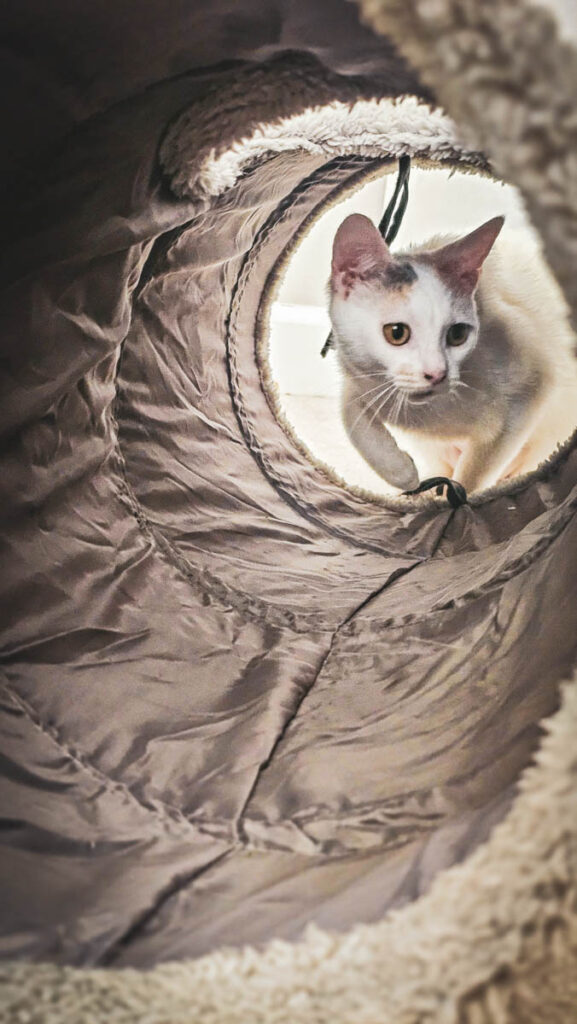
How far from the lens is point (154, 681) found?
0.81m

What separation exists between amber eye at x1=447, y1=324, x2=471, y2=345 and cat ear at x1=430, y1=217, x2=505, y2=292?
0.23ft

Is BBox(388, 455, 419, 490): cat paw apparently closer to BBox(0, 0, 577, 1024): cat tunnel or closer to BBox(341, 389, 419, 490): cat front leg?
BBox(341, 389, 419, 490): cat front leg

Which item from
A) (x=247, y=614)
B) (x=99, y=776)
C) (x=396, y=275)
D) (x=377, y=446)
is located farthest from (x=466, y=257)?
(x=99, y=776)

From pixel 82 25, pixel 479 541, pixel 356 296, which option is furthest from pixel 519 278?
pixel 82 25

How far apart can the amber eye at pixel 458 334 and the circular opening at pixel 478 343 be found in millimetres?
78

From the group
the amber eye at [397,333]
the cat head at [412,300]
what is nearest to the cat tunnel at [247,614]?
the cat head at [412,300]

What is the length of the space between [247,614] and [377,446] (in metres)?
0.62

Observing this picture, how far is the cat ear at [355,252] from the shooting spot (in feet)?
4.21

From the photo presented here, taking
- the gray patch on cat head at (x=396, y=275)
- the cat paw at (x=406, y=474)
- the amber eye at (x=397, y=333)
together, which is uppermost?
the gray patch on cat head at (x=396, y=275)

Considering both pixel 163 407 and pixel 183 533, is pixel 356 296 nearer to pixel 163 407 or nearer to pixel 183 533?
pixel 163 407

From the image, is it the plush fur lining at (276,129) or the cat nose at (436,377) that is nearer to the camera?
the plush fur lining at (276,129)

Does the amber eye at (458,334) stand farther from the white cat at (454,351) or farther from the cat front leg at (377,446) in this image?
the cat front leg at (377,446)

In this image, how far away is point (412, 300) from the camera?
1.28 m

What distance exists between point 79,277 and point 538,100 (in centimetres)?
65
